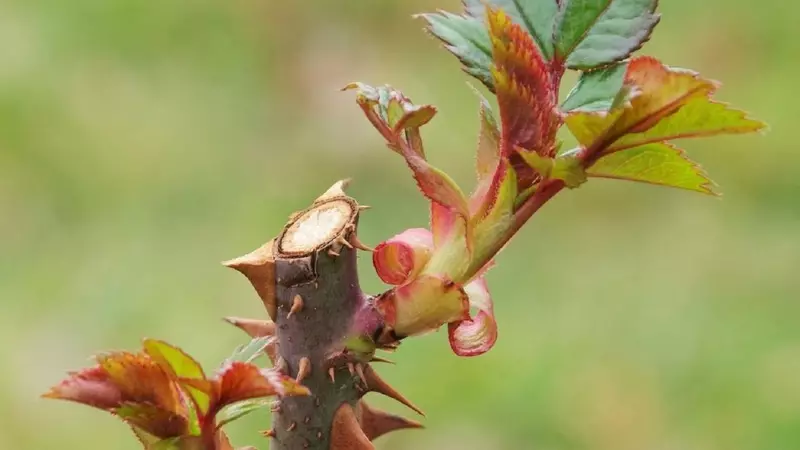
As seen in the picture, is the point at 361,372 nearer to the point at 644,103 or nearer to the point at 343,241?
the point at 343,241

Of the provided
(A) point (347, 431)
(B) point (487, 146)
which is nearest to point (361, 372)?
(A) point (347, 431)

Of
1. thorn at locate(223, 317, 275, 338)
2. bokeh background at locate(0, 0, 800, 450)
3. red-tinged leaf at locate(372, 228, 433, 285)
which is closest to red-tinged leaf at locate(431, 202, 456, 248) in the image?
red-tinged leaf at locate(372, 228, 433, 285)

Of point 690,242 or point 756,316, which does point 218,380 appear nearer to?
point 756,316

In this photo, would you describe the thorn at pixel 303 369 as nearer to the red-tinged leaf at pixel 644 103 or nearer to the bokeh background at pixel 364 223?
the red-tinged leaf at pixel 644 103

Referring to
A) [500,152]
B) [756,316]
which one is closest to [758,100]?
[756,316]

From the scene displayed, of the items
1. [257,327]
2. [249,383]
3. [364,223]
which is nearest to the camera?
[249,383]

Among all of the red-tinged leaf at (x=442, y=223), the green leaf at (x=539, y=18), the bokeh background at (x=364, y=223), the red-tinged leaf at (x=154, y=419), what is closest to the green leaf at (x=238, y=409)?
the red-tinged leaf at (x=154, y=419)
